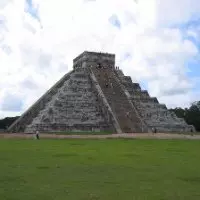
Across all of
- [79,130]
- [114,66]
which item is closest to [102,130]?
[79,130]

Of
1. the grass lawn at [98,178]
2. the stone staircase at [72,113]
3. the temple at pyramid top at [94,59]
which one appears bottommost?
the grass lawn at [98,178]

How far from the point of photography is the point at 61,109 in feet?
141

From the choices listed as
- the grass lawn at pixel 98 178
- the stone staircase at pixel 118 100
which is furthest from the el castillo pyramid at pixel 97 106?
the grass lawn at pixel 98 178

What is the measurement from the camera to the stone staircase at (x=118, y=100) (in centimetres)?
4291

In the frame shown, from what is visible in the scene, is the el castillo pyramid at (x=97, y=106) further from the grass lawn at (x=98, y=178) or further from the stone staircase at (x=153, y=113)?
the grass lawn at (x=98, y=178)

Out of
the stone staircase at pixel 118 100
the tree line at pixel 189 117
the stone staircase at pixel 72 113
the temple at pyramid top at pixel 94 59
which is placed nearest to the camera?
the stone staircase at pixel 72 113

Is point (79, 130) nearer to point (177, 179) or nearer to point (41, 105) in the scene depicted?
point (41, 105)

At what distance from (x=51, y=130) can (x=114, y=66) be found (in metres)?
17.2

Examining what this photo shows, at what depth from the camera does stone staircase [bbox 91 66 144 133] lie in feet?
141

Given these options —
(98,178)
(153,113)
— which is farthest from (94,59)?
(98,178)

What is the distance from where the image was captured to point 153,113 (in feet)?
156

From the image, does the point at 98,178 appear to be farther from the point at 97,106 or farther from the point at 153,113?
the point at 153,113

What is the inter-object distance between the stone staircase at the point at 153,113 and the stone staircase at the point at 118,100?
1.09m

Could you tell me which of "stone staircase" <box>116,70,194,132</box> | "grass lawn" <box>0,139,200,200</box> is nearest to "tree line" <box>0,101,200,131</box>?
"stone staircase" <box>116,70,194,132</box>
